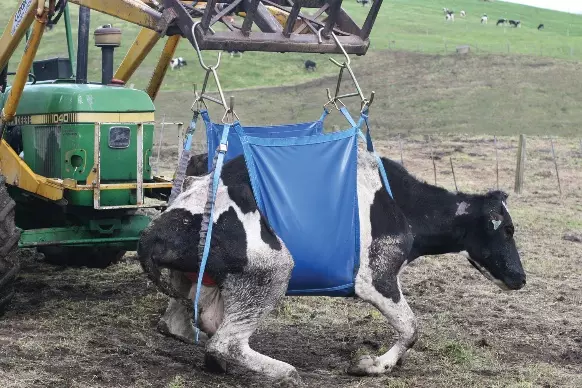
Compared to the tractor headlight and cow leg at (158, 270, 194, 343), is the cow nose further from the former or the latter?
the tractor headlight

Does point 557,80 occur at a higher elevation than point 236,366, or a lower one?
lower

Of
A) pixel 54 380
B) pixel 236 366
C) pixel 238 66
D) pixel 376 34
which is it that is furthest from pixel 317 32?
pixel 376 34

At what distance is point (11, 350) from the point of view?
21.4 feet

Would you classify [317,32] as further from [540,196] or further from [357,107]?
[357,107]

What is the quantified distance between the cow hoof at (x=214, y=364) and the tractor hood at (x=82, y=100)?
8.64ft

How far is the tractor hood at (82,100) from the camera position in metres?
7.96

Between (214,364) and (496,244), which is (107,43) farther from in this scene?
(496,244)

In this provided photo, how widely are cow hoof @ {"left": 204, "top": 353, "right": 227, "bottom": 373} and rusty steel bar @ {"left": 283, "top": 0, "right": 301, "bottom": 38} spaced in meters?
2.22

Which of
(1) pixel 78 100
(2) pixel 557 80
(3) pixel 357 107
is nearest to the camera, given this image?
(1) pixel 78 100

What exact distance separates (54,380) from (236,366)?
1.21 m

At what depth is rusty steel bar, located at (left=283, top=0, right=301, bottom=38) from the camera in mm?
6090

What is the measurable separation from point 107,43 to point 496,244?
4.11 m

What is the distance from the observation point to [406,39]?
53.3 m

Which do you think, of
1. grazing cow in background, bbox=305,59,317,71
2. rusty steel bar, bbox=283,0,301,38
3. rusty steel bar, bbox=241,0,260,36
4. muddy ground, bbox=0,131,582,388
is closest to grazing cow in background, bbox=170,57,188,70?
grazing cow in background, bbox=305,59,317,71
